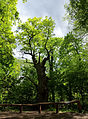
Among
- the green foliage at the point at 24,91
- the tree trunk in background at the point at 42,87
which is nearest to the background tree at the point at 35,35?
the tree trunk in background at the point at 42,87

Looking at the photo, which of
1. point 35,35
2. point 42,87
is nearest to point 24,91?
point 42,87

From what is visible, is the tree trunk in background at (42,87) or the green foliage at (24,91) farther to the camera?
the green foliage at (24,91)

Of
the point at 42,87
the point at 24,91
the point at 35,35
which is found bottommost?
the point at 24,91

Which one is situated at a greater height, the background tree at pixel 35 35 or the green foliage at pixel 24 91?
the background tree at pixel 35 35

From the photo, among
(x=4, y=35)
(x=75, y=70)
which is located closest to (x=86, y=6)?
(x=4, y=35)

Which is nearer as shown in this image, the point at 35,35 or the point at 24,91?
the point at 35,35

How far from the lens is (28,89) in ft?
83.3

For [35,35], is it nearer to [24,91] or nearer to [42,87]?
[42,87]

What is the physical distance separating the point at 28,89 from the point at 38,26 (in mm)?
13633

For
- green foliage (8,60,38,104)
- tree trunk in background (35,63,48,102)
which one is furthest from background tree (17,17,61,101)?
green foliage (8,60,38,104)

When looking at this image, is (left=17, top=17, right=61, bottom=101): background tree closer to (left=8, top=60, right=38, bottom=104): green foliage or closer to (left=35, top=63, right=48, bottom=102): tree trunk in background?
(left=35, top=63, right=48, bottom=102): tree trunk in background

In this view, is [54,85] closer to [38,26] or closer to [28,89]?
[28,89]

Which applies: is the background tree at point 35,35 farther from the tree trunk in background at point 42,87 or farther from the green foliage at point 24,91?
the green foliage at point 24,91

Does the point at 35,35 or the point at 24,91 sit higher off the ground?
the point at 35,35
